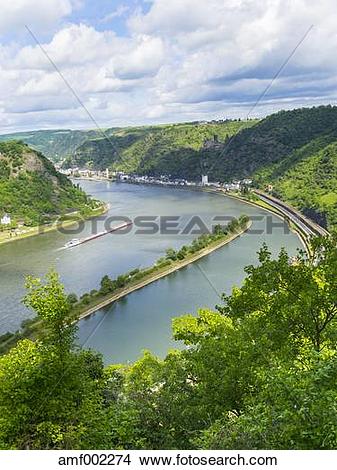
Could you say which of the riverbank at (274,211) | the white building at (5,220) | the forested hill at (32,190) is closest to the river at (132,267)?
the riverbank at (274,211)

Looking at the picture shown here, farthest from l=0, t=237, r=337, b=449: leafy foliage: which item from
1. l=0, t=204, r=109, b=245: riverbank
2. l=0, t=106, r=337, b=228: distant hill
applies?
l=0, t=204, r=109, b=245: riverbank

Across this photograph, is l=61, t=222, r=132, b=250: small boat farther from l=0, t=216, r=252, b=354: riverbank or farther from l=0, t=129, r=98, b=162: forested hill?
l=0, t=129, r=98, b=162: forested hill

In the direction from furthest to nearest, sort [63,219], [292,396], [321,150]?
[321,150], [63,219], [292,396]

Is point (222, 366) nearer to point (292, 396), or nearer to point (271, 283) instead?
point (271, 283)

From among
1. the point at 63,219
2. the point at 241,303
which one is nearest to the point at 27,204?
the point at 63,219

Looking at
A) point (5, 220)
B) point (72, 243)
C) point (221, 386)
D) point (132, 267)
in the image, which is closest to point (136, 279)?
point (132, 267)

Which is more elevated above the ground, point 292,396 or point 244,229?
point 292,396

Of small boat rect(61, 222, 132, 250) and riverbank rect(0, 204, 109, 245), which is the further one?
riverbank rect(0, 204, 109, 245)
